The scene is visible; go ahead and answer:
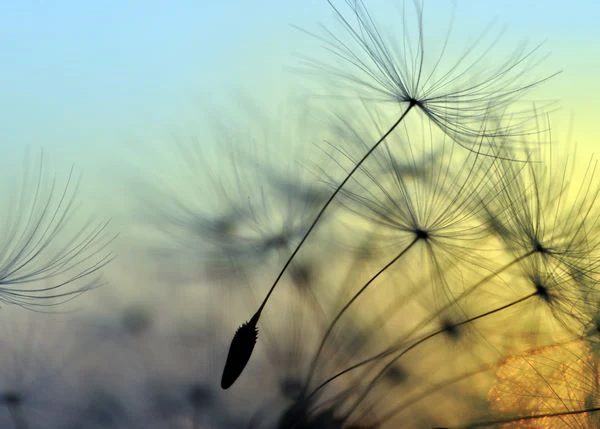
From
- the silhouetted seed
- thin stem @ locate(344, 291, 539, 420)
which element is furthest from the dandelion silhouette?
thin stem @ locate(344, 291, 539, 420)

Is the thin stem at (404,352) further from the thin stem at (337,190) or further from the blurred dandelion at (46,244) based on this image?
the blurred dandelion at (46,244)

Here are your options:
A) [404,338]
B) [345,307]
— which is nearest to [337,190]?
[345,307]

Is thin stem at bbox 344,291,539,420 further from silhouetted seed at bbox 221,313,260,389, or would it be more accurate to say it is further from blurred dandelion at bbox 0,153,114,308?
blurred dandelion at bbox 0,153,114,308

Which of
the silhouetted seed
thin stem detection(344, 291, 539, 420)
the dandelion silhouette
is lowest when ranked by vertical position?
the silhouetted seed

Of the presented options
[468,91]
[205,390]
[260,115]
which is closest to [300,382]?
[205,390]

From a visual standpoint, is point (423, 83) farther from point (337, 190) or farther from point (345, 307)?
point (345, 307)

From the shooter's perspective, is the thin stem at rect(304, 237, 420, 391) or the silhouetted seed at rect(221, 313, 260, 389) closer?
the silhouetted seed at rect(221, 313, 260, 389)
